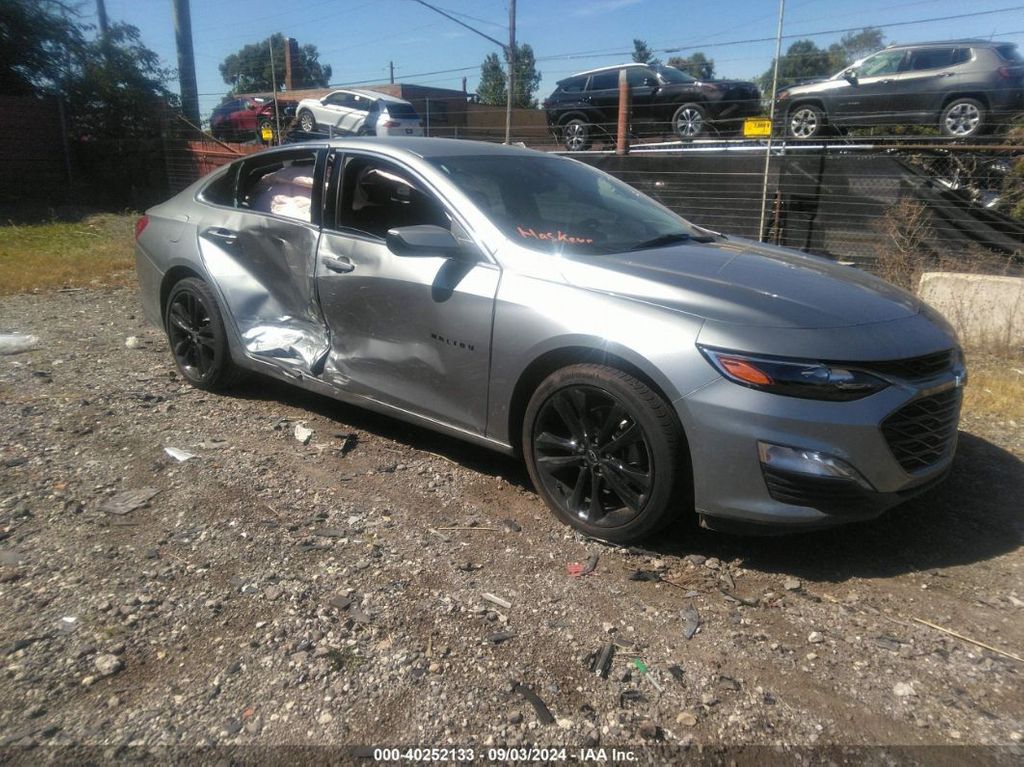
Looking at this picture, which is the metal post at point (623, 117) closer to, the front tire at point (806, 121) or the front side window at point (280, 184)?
the front tire at point (806, 121)

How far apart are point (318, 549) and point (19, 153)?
61.2 feet

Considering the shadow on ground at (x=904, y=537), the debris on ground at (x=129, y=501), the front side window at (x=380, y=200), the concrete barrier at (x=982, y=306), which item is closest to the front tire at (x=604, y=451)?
the shadow on ground at (x=904, y=537)

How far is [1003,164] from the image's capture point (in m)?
8.77

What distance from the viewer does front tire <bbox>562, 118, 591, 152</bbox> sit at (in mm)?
15438

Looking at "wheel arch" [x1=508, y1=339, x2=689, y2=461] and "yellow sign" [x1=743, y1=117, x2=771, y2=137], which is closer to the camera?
"wheel arch" [x1=508, y1=339, x2=689, y2=461]

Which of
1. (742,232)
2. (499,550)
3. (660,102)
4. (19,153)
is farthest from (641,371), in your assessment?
(19,153)

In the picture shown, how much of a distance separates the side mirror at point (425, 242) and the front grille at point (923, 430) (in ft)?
6.41

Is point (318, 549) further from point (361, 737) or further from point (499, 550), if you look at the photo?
point (361, 737)

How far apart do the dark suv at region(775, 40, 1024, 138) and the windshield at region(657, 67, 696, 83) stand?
2.06 meters

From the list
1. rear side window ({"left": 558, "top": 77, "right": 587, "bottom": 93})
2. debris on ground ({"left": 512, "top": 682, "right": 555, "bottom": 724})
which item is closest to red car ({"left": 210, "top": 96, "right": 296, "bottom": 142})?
rear side window ({"left": 558, "top": 77, "right": 587, "bottom": 93})

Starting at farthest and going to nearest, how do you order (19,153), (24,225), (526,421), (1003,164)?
(19,153)
(24,225)
(1003,164)
(526,421)

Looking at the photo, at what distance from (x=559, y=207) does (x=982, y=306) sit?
4096mm

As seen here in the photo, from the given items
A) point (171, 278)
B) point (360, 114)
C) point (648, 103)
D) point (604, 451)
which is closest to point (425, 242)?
point (604, 451)

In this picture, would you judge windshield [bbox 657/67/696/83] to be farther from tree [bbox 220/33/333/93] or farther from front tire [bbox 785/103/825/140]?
tree [bbox 220/33/333/93]
